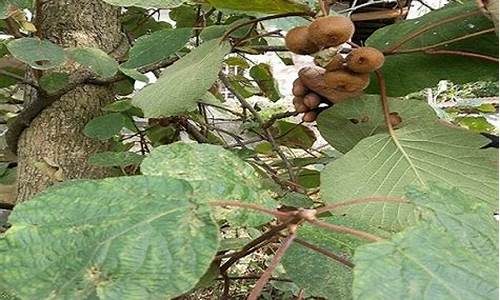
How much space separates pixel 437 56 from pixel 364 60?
126mm

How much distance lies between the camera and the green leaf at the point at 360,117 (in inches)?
23.9

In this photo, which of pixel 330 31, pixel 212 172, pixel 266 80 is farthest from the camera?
pixel 266 80

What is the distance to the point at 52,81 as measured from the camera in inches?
37.8

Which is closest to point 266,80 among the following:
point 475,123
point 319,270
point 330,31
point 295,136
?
point 295,136

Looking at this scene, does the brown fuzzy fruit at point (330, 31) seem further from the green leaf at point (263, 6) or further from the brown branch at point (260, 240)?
the brown branch at point (260, 240)

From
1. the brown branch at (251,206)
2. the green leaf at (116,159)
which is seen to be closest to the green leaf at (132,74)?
the green leaf at (116,159)

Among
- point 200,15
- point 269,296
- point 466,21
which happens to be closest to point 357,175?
→ point 466,21

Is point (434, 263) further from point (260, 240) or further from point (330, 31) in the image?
point (330, 31)

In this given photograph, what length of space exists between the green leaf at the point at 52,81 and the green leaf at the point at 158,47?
0.20 meters

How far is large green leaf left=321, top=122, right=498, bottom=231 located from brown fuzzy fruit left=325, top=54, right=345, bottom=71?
0.22ft

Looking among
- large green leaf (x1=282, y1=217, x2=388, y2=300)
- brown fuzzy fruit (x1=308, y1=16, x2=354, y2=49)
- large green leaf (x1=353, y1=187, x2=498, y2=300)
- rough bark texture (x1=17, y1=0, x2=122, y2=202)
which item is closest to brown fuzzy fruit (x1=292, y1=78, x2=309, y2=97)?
brown fuzzy fruit (x1=308, y1=16, x2=354, y2=49)

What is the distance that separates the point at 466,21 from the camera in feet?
2.02

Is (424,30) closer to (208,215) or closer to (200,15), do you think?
(208,215)

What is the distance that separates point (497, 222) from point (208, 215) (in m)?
0.15
